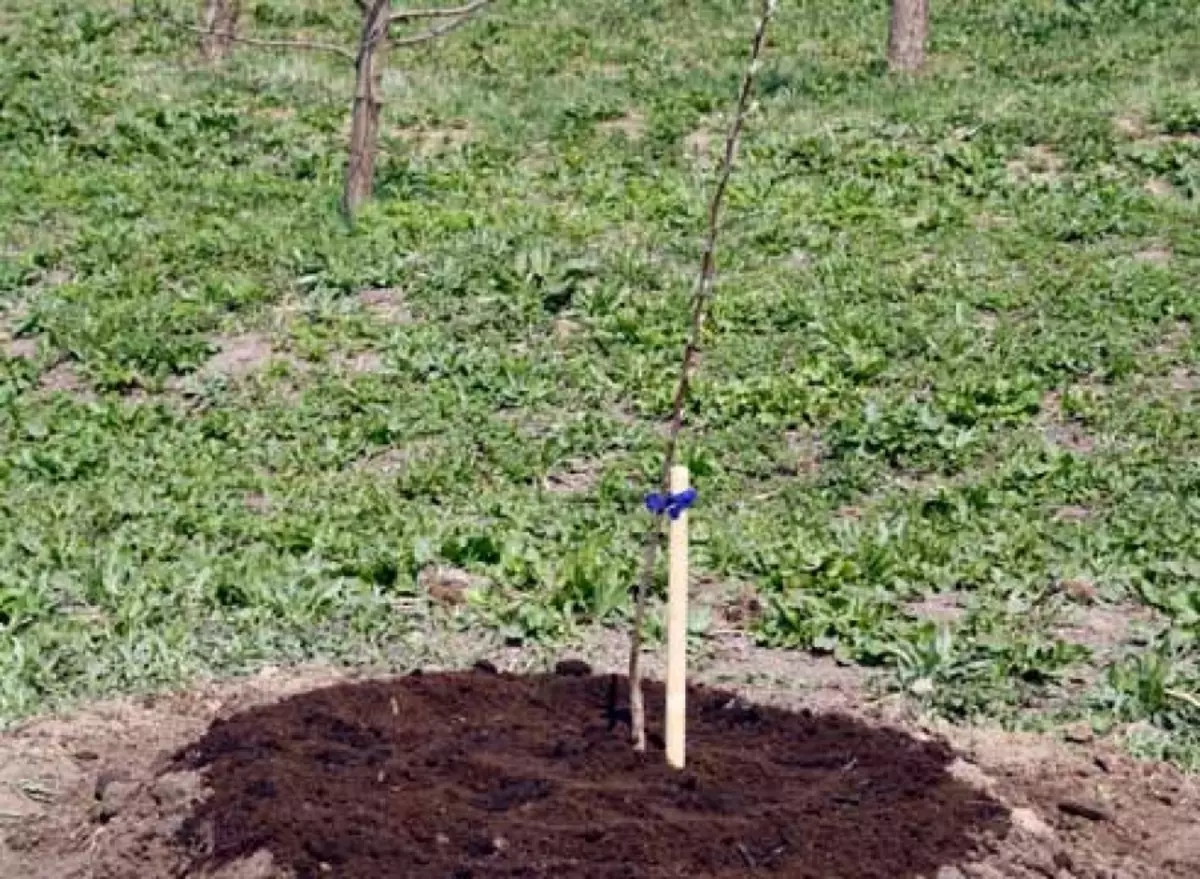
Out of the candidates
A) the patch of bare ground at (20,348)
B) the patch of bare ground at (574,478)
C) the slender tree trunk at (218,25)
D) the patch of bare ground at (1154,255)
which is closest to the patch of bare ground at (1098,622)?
the patch of bare ground at (574,478)

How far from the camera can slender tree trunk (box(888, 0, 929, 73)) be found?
15.5m

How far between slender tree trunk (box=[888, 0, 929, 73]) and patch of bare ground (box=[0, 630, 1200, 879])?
→ 9444 millimetres

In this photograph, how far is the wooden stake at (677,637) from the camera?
16.9 feet

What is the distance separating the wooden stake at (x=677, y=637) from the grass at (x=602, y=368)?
1.49 m

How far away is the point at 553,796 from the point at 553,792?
24 millimetres

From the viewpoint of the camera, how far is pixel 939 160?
12.4 metres

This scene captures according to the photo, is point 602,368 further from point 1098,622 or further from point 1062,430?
point 1098,622

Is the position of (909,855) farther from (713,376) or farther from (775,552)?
(713,376)

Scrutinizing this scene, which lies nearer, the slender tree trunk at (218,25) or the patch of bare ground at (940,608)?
the patch of bare ground at (940,608)

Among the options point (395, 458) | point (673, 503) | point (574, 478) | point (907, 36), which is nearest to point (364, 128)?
point (395, 458)

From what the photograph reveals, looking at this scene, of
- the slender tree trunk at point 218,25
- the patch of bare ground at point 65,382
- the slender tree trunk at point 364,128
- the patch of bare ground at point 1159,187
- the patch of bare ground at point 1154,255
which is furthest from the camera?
the slender tree trunk at point 218,25

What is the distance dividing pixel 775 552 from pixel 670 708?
99.8 inches

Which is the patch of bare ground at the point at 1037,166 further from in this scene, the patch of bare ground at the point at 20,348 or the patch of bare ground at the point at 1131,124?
the patch of bare ground at the point at 20,348

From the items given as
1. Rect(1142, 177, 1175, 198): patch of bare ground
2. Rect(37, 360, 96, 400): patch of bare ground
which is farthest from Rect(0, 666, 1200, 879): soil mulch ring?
Rect(1142, 177, 1175, 198): patch of bare ground
